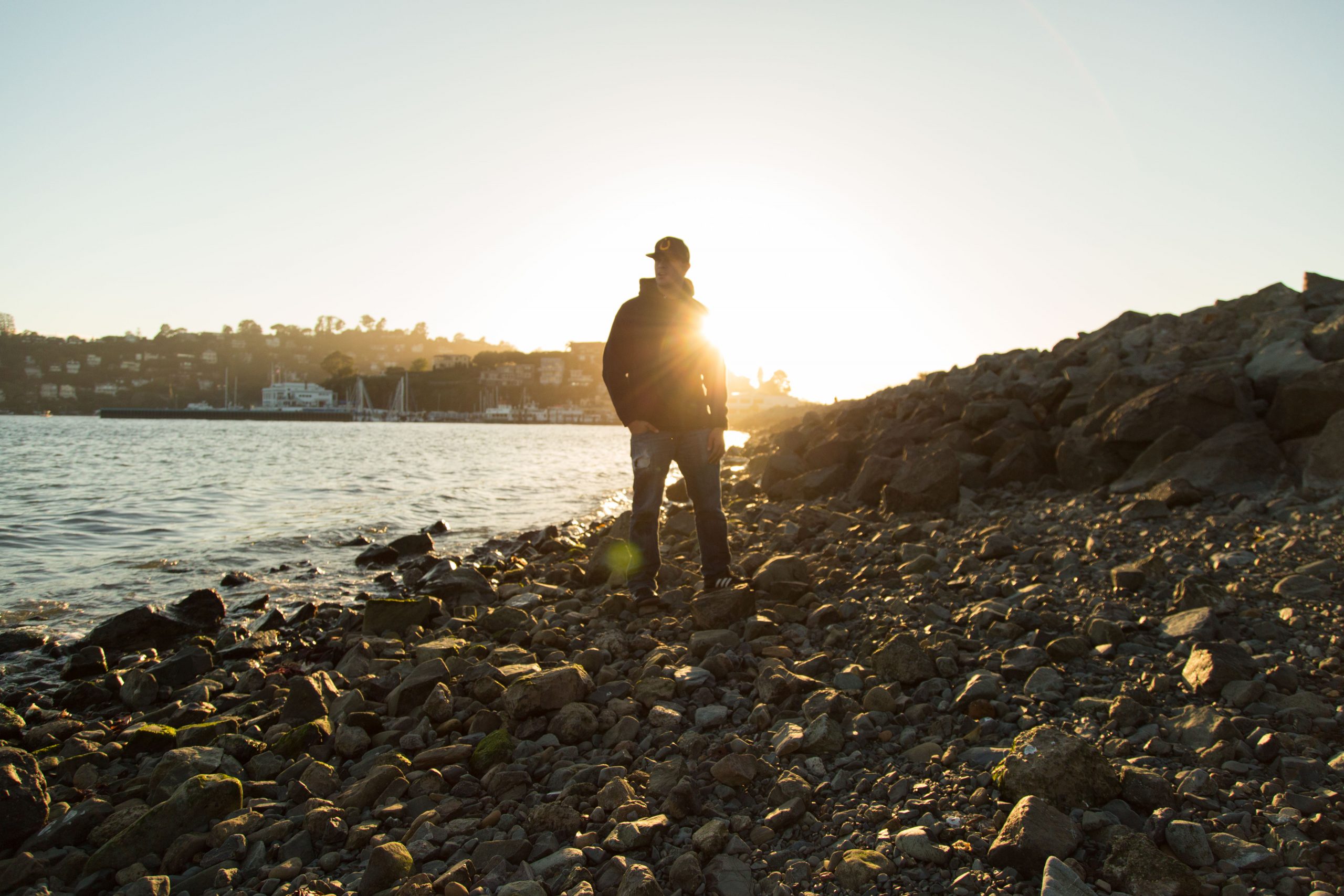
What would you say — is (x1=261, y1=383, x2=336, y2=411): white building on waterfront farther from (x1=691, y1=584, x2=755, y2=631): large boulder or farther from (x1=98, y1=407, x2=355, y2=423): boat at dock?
(x1=691, y1=584, x2=755, y2=631): large boulder

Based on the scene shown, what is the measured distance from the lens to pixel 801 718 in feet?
11.0

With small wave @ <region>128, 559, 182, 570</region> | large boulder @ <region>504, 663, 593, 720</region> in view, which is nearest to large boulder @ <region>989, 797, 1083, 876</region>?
large boulder @ <region>504, 663, 593, 720</region>

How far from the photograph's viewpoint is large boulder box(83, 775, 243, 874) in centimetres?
278

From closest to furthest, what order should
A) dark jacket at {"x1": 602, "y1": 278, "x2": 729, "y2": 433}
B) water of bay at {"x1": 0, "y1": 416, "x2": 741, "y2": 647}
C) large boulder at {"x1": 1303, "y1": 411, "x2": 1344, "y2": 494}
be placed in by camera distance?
dark jacket at {"x1": 602, "y1": 278, "x2": 729, "y2": 433} < large boulder at {"x1": 1303, "y1": 411, "x2": 1344, "y2": 494} < water of bay at {"x1": 0, "y1": 416, "x2": 741, "y2": 647}

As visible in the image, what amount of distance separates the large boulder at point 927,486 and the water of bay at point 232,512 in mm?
6529

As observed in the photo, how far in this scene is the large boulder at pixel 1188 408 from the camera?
23.0ft

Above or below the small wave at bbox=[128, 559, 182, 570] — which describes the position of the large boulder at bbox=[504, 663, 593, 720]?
above

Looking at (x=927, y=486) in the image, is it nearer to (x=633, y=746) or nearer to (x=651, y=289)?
(x=651, y=289)

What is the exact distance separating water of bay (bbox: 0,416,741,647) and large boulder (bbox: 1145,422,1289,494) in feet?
29.3

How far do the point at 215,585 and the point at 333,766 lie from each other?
6236 mm

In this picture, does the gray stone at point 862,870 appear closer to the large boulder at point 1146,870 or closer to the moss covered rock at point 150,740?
the large boulder at point 1146,870

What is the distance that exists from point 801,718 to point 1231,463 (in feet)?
18.2

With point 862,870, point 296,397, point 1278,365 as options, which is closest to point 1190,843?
point 862,870

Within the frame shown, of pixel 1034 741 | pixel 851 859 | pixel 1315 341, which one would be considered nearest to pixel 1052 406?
pixel 1315 341
